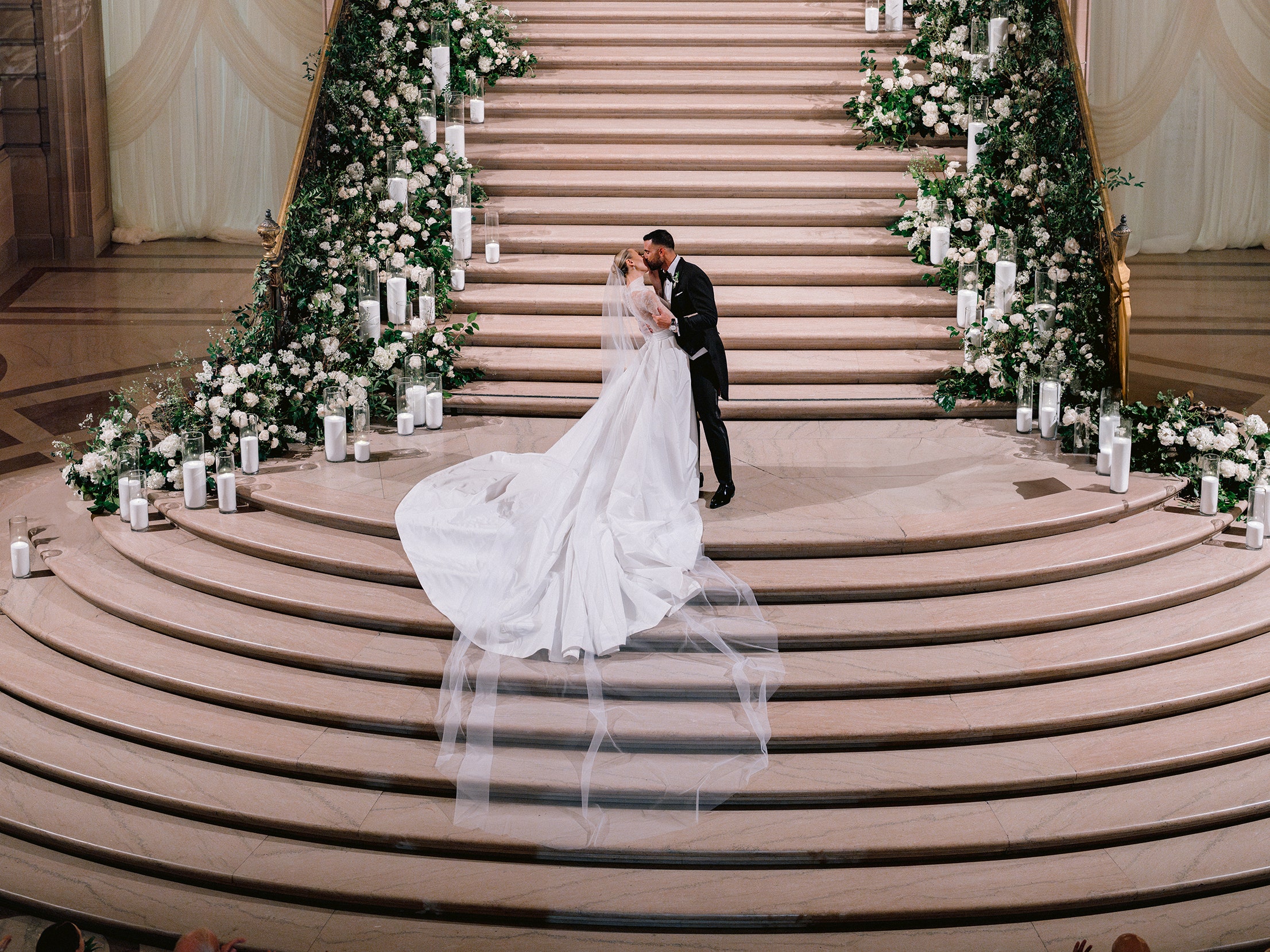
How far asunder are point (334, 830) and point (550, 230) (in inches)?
220

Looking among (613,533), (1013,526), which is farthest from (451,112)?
(1013,526)

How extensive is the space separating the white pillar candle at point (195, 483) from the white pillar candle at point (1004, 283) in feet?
16.7

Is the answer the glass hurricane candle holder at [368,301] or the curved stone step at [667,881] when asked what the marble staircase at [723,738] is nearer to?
the curved stone step at [667,881]

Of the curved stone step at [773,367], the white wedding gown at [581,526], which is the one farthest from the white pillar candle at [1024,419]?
the white wedding gown at [581,526]

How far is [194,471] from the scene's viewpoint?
6.92m

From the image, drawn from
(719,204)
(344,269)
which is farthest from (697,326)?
(719,204)

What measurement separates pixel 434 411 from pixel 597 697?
309 centimetres

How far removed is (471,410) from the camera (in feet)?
27.0

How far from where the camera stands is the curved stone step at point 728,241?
9234 mm

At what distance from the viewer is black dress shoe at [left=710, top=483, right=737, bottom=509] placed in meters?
6.72

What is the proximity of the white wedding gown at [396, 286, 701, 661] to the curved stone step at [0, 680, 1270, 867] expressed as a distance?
3.08 feet

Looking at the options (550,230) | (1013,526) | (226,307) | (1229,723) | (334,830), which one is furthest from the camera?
(226,307)

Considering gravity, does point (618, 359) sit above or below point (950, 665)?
above

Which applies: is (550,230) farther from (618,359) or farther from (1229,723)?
(1229,723)
